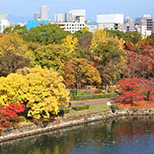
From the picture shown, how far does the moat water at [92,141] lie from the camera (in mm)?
43500

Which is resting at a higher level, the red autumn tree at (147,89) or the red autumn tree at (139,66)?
the red autumn tree at (139,66)

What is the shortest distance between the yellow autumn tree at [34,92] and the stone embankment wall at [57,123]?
7.54 feet

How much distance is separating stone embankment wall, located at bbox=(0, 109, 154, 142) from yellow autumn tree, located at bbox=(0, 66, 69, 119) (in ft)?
7.54

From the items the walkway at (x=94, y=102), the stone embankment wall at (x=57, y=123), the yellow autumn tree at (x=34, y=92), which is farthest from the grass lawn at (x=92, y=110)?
the yellow autumn tree at (x=34, y=92)

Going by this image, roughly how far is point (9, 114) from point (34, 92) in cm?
625

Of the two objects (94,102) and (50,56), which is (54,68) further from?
(94,102)

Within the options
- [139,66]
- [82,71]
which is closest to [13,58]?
[82,71]

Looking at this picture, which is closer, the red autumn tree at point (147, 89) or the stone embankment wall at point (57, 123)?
the stone embankment wall at point (57, 123)

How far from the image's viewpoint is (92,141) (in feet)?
155

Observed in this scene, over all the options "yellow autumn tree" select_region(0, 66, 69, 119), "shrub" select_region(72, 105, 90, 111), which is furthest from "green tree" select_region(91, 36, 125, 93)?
"yellow autumn tree" select_region(0, 66, 69, 119)

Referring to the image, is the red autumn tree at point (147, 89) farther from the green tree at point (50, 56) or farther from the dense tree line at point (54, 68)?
the green tree at point (50, 56)

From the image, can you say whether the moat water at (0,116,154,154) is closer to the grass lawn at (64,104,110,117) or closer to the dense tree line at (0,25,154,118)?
the grass lawn at (64,104,110,117)

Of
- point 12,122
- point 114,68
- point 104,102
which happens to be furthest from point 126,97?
point 12,122

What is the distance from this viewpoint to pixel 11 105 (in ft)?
158
